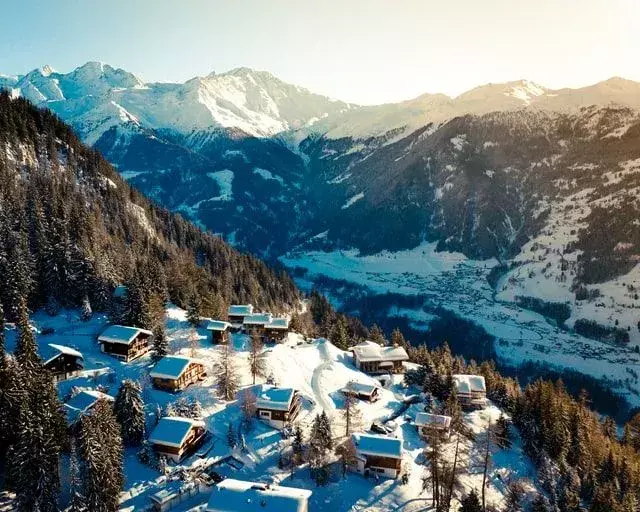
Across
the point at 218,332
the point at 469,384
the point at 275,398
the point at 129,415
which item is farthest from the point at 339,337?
the point at 129,415

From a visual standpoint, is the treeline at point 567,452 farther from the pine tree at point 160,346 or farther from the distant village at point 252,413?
the pine tree at point 160,346

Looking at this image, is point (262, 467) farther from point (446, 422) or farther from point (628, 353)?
point (628, 353)

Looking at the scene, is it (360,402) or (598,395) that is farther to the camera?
(598,395)

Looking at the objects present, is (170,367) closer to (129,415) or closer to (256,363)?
(129,415)

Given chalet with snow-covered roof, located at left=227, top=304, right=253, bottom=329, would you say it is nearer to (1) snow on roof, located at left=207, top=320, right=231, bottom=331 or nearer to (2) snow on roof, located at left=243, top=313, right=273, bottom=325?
(2) snow on roof, located at left=243, top=313, right=273, bottom=325

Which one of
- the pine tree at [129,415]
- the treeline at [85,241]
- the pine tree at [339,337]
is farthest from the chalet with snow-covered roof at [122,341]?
the pine tree at [339,337]

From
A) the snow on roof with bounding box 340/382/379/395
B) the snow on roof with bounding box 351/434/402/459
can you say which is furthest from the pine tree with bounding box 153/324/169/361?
the snow on roof with bounding box 351/434/402/459

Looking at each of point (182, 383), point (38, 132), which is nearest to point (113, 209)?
point (38, 132)
